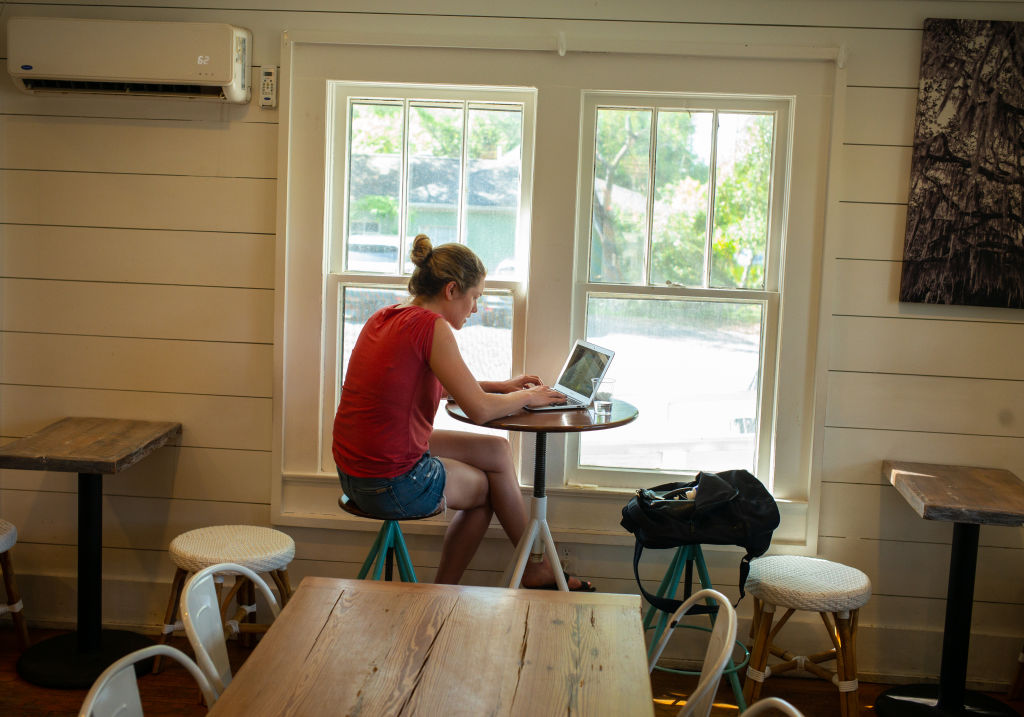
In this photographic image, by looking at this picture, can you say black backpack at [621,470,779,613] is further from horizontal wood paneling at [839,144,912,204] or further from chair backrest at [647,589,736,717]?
horizontal wood paneling at [839,144,912,204]

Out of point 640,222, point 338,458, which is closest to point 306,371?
point 338,458

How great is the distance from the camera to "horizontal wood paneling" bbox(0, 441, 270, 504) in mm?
3438

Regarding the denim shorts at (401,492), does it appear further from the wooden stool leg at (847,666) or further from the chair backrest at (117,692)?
the wooden stool leg at (847,666)

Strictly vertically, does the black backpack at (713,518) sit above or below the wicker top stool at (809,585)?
above

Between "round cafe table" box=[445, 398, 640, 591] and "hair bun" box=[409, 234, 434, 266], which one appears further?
"hair bun" box=[409, 234, 434, 266]

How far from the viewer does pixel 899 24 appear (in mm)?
3133

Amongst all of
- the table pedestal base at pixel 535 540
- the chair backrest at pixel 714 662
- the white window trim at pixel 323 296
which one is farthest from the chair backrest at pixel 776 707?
the white window trim at pixel 323 296

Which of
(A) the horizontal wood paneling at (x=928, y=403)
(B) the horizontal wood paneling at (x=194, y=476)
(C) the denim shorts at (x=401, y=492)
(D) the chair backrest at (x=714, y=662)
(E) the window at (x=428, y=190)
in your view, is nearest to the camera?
(D) the chair backrest at (x=714, y=662)

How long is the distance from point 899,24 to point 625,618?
240 cm

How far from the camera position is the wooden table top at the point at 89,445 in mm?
2914

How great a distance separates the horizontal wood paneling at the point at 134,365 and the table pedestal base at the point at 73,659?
0.93 meters

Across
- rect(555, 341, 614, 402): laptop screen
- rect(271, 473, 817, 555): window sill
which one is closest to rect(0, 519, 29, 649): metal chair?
rect(271, 473, 817, 555): window sill

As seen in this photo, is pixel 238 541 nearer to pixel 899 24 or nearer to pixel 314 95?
pixel 314 95

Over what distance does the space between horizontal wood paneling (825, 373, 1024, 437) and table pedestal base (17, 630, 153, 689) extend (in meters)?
2.67
